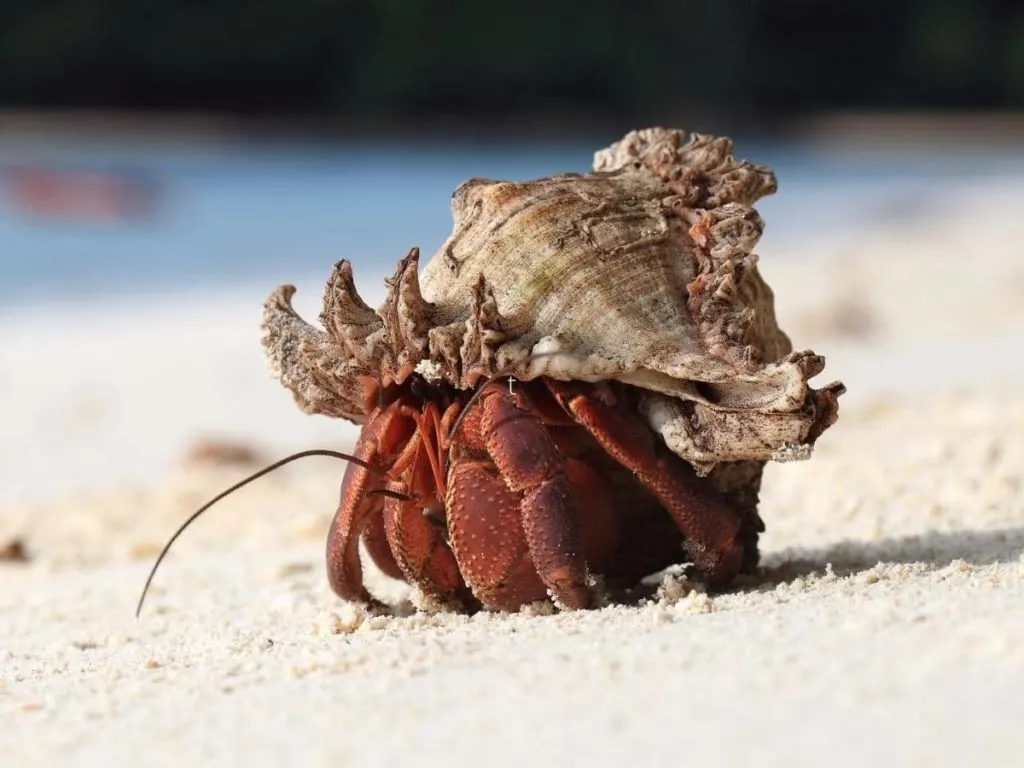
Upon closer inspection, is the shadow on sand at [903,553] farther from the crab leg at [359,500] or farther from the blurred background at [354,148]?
the blurred background at [354,148]

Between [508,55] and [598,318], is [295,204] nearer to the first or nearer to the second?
[508,55]

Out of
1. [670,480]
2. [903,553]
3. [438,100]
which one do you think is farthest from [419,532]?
[438,100]

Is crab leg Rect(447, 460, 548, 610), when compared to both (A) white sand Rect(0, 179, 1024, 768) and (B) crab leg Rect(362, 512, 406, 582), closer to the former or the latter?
(A) white sand Rect(0, 179, 1024, 768)

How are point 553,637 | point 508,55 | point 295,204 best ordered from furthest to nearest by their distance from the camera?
point 508,55 < point 295,204 < point 553,637

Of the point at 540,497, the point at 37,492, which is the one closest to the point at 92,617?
the point at 540,497

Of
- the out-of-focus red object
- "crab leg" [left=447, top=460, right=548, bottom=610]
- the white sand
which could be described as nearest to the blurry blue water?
Result: the out-of-focus red object
